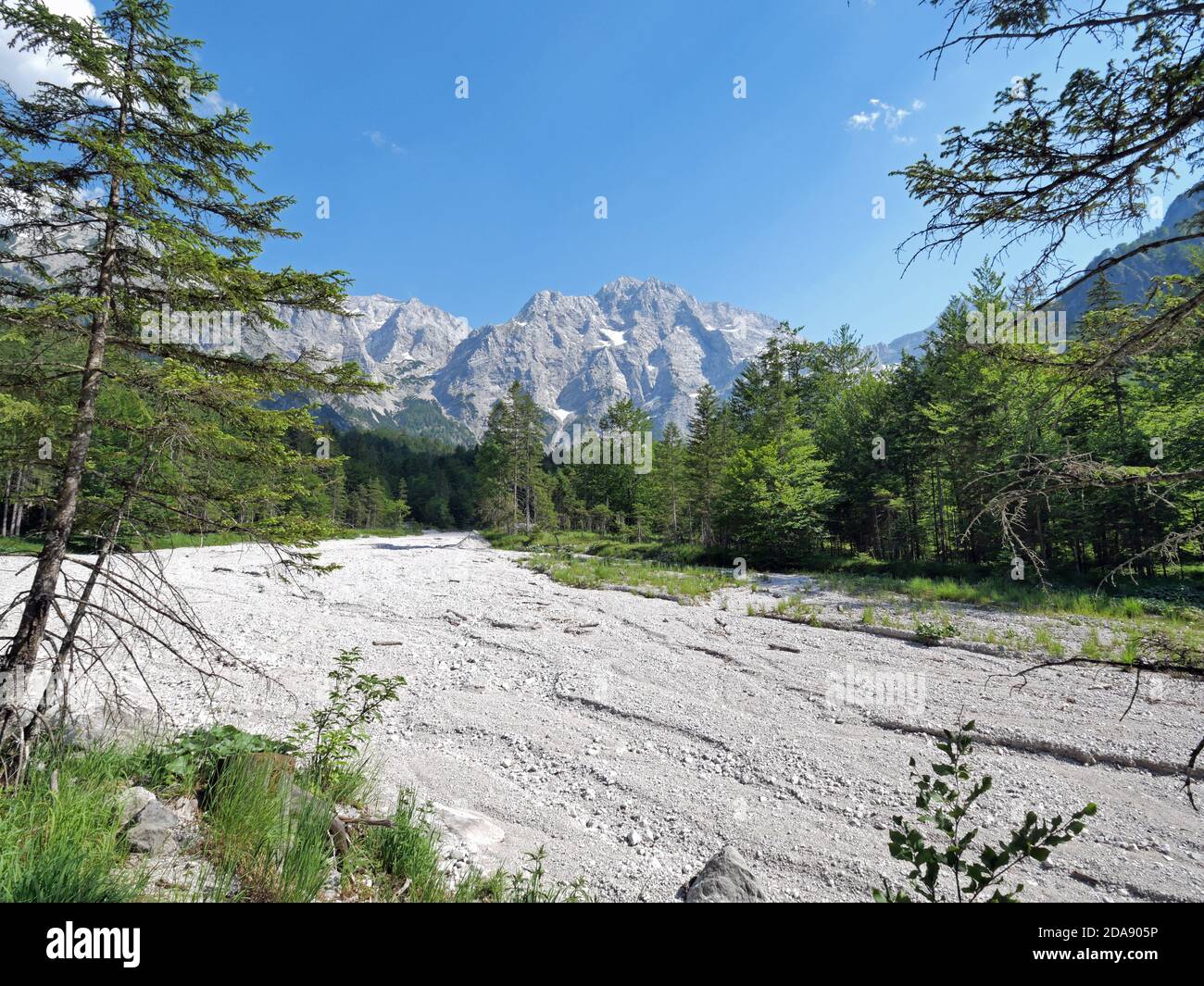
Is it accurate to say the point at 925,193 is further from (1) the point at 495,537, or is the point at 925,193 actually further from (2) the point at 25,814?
(1) the point at 495,537

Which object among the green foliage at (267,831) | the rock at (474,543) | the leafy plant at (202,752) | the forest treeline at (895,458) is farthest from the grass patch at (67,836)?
the rock at (474,543)

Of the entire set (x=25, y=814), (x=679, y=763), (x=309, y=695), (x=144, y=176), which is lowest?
Result: (x=679, y=763)

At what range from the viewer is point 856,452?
31.7m

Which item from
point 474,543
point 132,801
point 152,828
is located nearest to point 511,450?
point 474,543

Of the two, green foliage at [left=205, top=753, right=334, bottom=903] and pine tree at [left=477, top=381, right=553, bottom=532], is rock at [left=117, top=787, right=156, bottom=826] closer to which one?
green foliage at [left=205, top=753, right=334, bottom=903]

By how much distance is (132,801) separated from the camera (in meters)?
3.46

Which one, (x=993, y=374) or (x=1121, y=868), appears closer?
(x=1121, y=868)

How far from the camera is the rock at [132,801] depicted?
328cm

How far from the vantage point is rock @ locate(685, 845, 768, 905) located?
12.2 feet

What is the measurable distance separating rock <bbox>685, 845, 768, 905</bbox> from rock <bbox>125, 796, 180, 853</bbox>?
3837 mm
